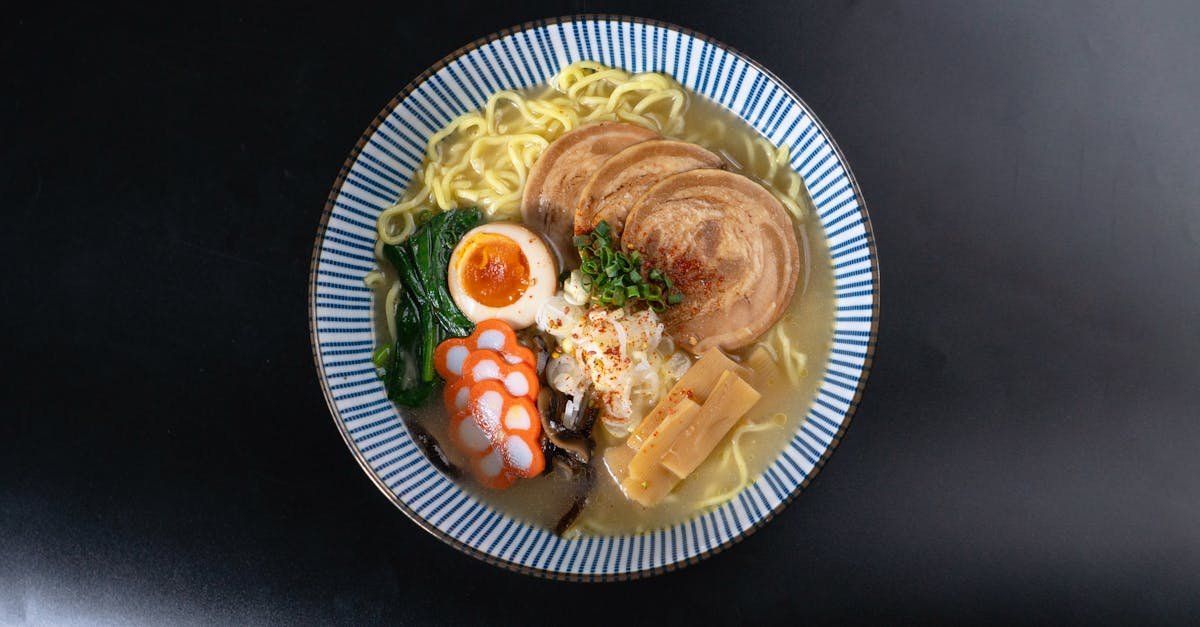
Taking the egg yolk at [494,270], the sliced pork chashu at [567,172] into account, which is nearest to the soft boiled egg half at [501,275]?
the egg yolk at [494,270]

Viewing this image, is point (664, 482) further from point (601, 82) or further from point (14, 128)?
point (14, 128)

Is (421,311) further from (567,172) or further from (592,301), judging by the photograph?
(567,172)

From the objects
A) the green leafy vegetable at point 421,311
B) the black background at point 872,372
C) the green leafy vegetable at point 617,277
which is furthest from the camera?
the black background at point 872,372

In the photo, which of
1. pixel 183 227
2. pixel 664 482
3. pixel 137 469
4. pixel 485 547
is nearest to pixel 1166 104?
pixel 664 482

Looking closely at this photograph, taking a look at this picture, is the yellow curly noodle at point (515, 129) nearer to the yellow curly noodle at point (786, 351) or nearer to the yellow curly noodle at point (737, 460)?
the yellow curly noodle at point (786, 351)

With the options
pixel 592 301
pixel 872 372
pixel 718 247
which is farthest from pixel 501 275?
pixel 872 372
